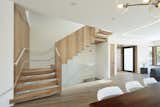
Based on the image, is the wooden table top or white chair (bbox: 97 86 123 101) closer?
the wooden table top

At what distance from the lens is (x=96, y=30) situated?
656 cm

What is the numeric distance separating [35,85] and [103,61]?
15.9 feet

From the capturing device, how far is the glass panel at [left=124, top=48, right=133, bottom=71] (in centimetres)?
1166

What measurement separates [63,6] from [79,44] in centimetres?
227

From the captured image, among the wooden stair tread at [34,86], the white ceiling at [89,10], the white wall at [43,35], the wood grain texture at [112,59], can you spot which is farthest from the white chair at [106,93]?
the wood grain texture at [112,59]

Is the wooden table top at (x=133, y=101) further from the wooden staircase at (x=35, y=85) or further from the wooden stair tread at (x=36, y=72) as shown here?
the wooden stair tread at (x=36, y=72)

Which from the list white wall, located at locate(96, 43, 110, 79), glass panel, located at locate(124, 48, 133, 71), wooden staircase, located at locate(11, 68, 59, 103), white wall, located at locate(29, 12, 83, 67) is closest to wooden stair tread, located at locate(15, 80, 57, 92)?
wooden staircase, located at locate(11, 68, 59, 103)

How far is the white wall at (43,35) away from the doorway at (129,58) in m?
6.11

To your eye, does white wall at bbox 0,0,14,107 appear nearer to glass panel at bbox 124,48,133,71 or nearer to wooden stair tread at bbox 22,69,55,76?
wooden stair tread at bbox 22,69,55,76

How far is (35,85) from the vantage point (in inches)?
171

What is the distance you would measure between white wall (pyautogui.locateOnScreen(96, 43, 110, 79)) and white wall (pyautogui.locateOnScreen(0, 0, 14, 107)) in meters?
5.54

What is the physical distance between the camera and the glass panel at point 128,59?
11.7m

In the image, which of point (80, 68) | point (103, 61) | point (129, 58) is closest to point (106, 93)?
point (80, 68)

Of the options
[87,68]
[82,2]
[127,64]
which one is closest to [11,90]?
[82,2]
